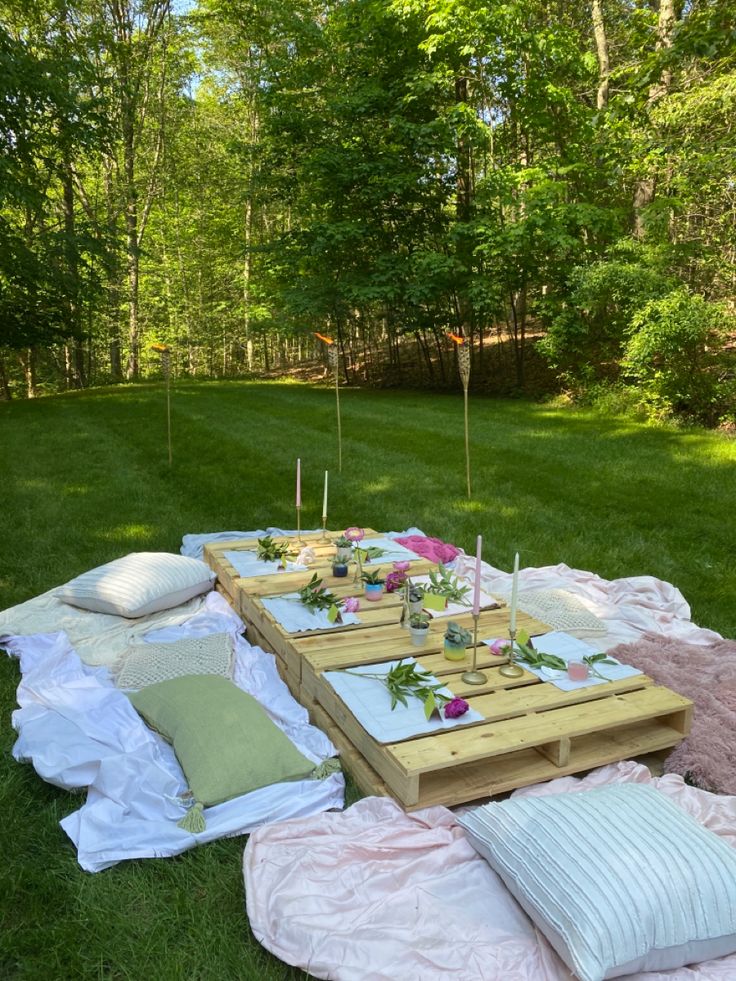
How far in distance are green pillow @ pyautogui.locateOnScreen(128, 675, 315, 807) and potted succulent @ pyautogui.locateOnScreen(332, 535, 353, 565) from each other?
1.14 meters

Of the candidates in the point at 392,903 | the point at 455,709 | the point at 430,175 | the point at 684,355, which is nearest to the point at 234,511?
the point at 455,709

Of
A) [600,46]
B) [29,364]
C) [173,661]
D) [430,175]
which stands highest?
[600,46]

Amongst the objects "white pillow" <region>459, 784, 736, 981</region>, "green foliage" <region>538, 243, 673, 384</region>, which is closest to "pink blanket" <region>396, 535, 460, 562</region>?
"white pillow" <region>459, 784, 736, 981</region>

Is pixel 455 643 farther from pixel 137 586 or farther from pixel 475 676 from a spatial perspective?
pixel 137 586

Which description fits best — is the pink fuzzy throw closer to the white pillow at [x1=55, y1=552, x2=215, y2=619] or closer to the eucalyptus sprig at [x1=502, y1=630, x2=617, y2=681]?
the eucalyptus sprig at [x1=502, y1=630, x2=617, y2=681]

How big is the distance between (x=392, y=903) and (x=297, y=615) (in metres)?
1.55

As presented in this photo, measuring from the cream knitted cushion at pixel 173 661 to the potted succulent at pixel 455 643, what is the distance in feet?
3.23

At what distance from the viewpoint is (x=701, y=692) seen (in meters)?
2.90

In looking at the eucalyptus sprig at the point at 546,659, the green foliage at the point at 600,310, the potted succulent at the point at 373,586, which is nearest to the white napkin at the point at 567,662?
the eucalyptus sprig at the point at 546,659

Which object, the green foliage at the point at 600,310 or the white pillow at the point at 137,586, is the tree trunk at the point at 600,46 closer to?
the green foliage at the point at 600,310

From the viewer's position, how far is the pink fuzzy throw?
2428 millimetres

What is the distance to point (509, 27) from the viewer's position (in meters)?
11.2

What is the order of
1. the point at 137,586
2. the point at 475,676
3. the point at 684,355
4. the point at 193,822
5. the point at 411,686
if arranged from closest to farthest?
the point at 193,822
the point at 411,686
the point at 475,676
the point at 137,586
the point at 684,355

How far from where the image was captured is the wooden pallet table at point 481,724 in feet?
7.27
